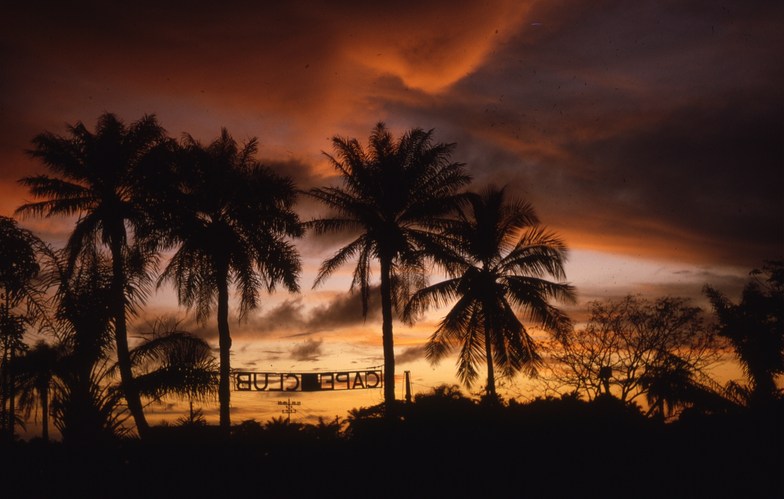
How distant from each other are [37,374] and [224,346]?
12.2m

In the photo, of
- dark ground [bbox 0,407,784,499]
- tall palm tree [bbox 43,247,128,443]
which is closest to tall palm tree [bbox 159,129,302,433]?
tall palm tree [bbox 43,247,128,443]

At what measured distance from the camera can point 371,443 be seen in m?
9.98

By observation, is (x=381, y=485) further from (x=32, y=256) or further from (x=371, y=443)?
(x=32, y=256)

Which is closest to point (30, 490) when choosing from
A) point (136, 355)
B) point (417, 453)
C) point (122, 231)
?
point (417, 453)

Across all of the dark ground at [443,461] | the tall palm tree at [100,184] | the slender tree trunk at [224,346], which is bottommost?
the dark ground at [443,461]

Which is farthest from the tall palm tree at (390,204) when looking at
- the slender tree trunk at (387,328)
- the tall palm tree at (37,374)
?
the tall palm tree at (37,374)

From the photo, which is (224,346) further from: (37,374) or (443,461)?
(443,461)

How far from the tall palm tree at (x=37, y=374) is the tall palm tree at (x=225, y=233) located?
644cm

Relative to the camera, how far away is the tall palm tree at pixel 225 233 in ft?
94.9

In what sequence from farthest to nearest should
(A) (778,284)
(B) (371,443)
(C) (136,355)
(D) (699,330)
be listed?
(D) (699,330), (A) (778,284), (C) (136,355), (B) (371,443)

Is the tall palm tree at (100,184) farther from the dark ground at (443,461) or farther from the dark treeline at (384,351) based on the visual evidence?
the dark ground at (443,461)

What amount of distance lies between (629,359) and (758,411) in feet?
89.9

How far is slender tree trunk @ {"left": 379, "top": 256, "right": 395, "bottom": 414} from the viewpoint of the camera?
27.4 metres

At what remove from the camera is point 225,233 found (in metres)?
29.2
